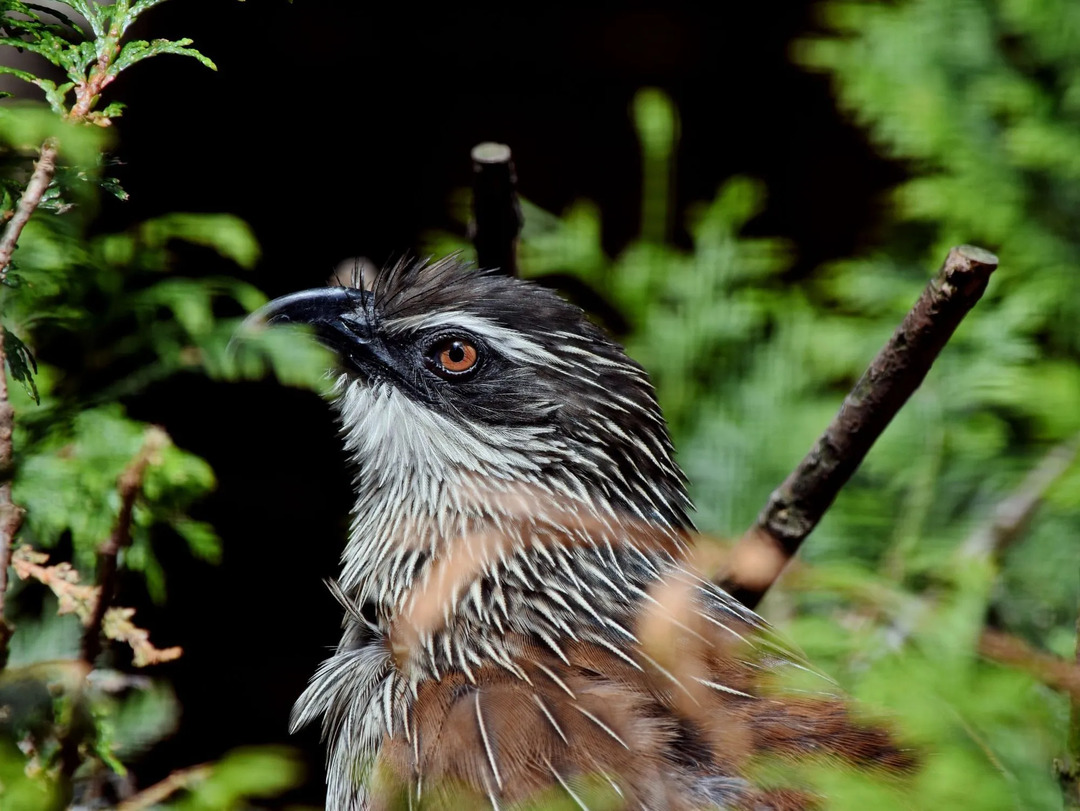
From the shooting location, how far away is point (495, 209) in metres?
2.32

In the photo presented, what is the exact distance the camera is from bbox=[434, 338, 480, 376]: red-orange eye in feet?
7.41

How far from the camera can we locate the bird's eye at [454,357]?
2.26 meters

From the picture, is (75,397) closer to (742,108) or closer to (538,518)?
(538,518)

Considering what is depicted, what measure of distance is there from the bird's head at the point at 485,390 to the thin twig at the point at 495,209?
104 mm

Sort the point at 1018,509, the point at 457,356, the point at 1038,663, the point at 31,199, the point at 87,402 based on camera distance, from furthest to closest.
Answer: the point at 1018,509 → the point at 457,356 → the point at 87,402 → the point at 31,199 → the point at 1038,663

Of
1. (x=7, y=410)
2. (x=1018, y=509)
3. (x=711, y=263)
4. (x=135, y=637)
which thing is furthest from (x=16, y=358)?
(x=1018, y=509)

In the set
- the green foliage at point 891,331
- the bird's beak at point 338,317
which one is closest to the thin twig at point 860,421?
the green foliage at point 891,331

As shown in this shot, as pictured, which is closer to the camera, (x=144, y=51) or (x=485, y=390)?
(x=144, y=51)

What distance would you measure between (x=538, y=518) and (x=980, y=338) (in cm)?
145

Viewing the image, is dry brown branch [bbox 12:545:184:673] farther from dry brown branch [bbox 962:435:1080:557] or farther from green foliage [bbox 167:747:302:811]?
dry brown branch [bbox 962:435:1080:557]

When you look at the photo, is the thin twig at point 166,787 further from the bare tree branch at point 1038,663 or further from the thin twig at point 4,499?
the bare tree branch at point 1038,663

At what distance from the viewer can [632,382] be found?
2.32 m

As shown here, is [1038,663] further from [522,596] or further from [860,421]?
[522,596]

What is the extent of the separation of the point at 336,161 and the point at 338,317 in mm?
2752
